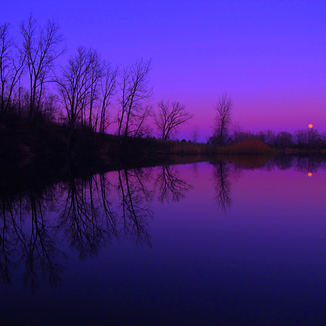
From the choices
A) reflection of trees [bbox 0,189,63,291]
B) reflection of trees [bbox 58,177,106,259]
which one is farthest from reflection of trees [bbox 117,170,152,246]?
reflection of trees [bbox 0,189,63,291]

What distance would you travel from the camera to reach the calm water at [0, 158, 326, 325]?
78.0 inches

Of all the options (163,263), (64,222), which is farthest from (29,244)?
(163,263)

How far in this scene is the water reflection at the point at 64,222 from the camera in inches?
114

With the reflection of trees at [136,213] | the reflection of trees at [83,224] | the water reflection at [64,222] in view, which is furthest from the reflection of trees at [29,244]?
the reflection of trees at [136,213]

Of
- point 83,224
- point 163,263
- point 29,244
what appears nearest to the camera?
point 163,263

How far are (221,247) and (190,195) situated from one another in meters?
3.39

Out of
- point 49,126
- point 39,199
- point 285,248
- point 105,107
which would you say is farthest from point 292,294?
point 105,107

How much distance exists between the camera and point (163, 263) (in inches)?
109

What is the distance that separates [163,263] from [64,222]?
86.5 inches

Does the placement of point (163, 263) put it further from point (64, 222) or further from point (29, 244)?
point (64, 222)

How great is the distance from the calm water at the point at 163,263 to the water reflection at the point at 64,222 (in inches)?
0.7

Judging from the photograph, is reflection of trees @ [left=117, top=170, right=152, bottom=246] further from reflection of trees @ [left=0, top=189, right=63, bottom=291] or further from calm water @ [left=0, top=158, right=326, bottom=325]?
reflection of trees @ [left=0, top=189, right=63, bottom=291]

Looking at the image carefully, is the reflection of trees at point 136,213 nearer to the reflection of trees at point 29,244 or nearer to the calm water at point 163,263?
the calm water at point 163,263

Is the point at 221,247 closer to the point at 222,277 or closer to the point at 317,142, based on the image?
the point at 222,277
